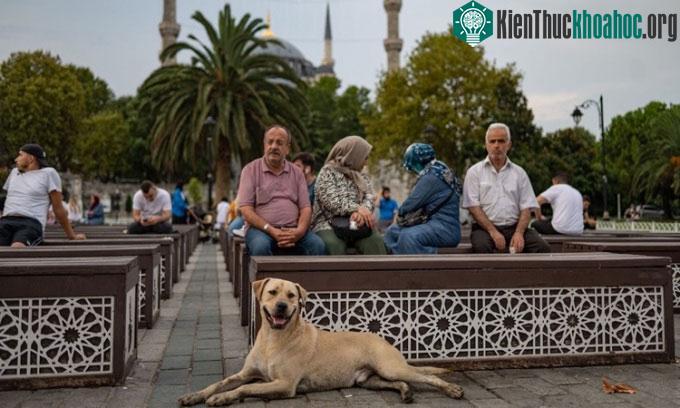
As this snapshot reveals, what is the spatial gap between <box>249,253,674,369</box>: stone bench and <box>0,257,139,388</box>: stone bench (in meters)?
0.96

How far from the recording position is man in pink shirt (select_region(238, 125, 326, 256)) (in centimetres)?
607

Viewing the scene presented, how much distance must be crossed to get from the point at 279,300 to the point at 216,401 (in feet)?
2.22

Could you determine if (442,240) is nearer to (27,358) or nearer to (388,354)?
(388,354)

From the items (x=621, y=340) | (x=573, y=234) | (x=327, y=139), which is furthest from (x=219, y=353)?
(x=327, y=139)

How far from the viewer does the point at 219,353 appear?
18.5 feet

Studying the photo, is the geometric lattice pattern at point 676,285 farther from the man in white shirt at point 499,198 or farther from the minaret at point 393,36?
the minaret at point 393,36

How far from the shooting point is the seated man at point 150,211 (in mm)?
11095

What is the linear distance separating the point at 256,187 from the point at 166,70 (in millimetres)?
25497

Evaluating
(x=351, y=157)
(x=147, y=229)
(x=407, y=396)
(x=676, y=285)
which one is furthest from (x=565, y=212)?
(x=147, y=229)

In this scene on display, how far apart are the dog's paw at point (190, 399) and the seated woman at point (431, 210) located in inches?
113

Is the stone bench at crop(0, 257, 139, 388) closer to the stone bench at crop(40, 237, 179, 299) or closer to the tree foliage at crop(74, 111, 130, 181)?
the stone bench at crop(40, 237, 179, 299)

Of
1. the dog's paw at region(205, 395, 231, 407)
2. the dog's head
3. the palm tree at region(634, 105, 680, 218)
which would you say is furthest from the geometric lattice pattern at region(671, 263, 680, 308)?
the palm tree at region(634, 105, 680, 218)

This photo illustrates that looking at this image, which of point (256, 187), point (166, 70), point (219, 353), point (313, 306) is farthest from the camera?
point (166, 70)

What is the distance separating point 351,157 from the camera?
258 inches
